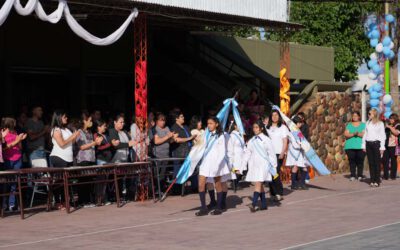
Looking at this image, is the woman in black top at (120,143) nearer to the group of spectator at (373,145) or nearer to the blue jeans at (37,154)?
the blue jeans at (37,154)

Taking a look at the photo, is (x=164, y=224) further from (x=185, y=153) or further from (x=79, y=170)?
(x=185, y=153)

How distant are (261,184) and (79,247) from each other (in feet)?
17.2

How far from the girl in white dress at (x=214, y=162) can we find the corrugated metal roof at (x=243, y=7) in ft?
13.1

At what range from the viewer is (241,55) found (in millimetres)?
30703

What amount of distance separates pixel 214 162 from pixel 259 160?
99cm

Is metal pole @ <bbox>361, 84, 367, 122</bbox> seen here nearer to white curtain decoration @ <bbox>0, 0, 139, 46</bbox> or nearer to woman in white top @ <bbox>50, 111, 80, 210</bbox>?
white curtain decoration @ <bbox>0, 0, 139, 46</bbox>

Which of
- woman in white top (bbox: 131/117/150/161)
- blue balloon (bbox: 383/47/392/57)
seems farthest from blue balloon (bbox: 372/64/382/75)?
woman in white top (bbox: 131/117/150/161)

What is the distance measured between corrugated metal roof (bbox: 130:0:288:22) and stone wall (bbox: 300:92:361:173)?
4352 mm

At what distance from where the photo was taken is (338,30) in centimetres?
4516

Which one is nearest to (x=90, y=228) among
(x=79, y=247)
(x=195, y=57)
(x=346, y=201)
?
(x=79, y=247)

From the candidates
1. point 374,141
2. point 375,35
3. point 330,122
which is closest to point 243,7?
point 374,141

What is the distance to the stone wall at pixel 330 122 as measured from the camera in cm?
2698

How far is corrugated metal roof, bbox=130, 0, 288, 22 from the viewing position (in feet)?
66.4

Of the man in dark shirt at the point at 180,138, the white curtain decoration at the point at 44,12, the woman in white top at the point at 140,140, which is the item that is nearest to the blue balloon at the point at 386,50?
the man in dark shirt at the point at 180,138
